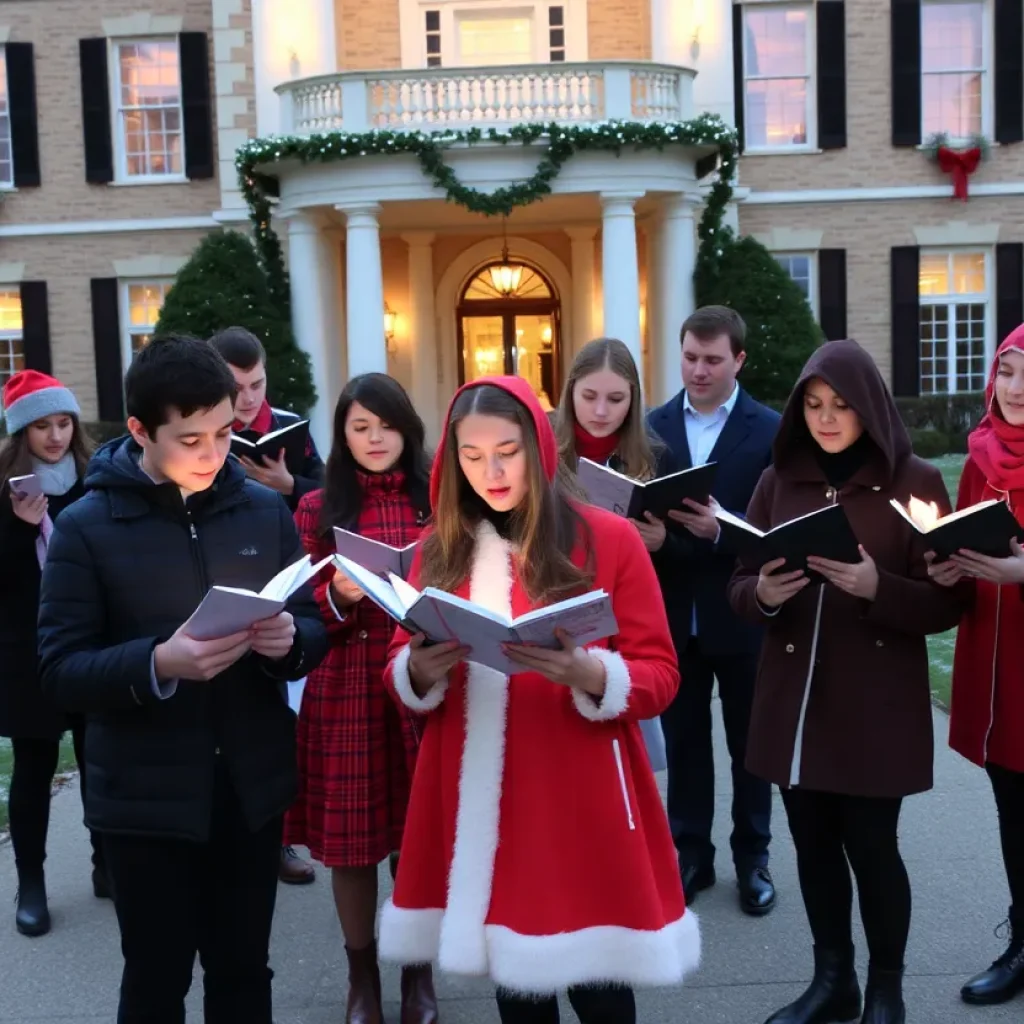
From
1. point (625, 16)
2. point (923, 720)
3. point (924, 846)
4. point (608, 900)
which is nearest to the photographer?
point (608, 900)

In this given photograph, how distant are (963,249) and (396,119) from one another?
31.2 feet

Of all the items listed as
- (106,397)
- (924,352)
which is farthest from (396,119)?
(924,352)

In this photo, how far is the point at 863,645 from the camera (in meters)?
3.39

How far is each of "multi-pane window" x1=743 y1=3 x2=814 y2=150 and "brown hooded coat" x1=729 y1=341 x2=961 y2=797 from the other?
1752 cm

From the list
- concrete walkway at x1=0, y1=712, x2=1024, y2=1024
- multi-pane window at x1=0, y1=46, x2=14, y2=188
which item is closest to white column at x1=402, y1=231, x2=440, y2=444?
multi-pane window at x1=0, y1=46, x2=14, y2=188

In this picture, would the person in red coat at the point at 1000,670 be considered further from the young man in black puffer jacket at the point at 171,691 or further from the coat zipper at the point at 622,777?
the young man in black puffer jacket at the point at 171,691

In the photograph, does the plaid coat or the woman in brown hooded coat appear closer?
the woman in brown hooded coat


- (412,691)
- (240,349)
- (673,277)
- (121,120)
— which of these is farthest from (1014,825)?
(121,120)

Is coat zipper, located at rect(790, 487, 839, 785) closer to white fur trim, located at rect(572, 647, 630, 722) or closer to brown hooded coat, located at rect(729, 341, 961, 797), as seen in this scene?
brown hooded coat, located at rect(729, 341, 961, 797)

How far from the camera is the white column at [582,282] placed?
66.2 ft

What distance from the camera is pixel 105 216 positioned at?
20.2m

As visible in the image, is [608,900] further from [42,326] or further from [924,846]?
[42,326]

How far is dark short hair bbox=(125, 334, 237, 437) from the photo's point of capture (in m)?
2.71

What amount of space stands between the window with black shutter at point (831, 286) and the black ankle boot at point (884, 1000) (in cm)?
1751
